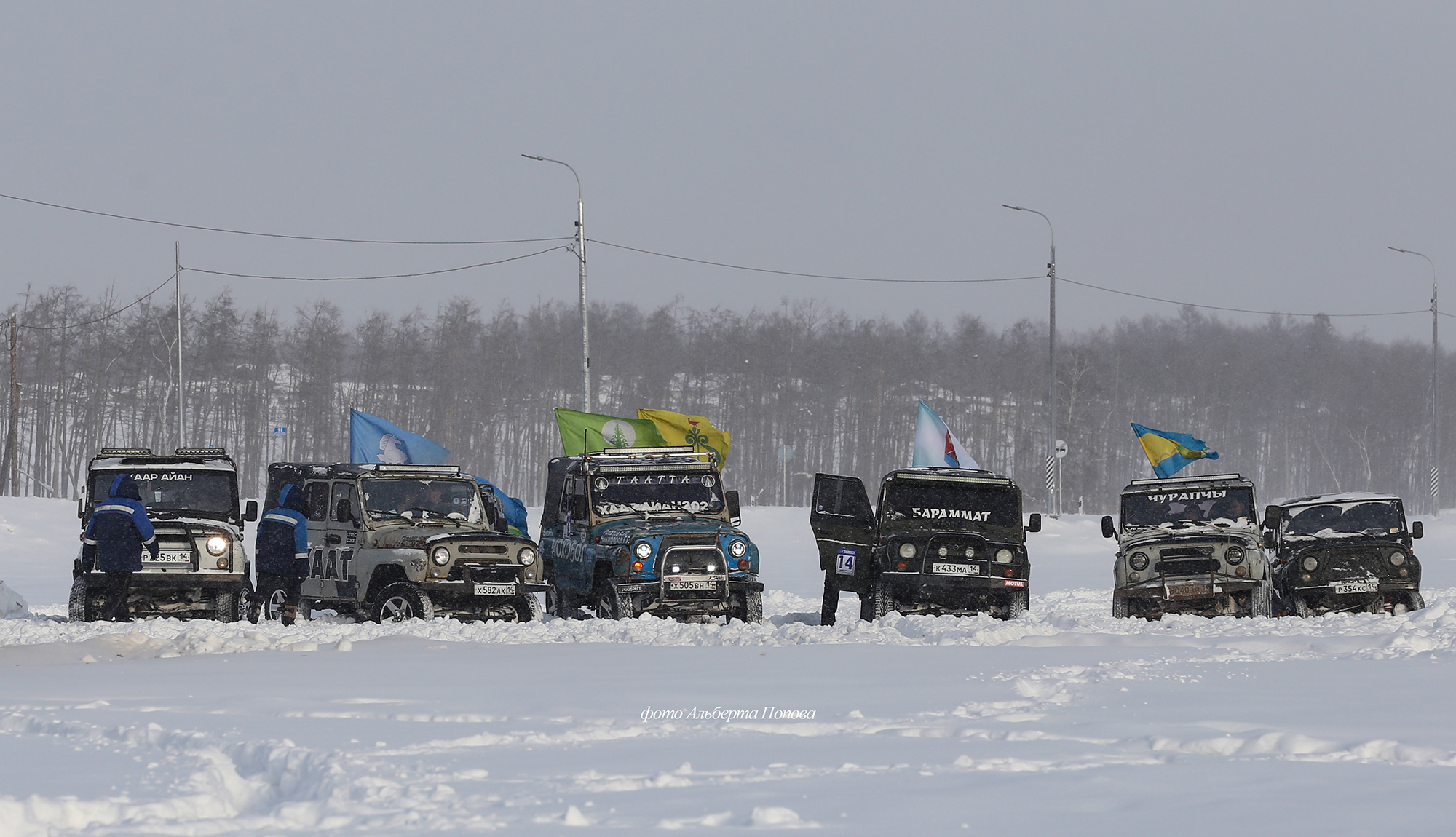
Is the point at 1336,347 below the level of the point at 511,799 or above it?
above

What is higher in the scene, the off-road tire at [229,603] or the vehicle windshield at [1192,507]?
the vehicle windshield at [1192,507]

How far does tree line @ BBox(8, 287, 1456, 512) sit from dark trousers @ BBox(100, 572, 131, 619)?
57.5 m

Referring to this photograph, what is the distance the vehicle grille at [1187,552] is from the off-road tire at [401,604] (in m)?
8.68

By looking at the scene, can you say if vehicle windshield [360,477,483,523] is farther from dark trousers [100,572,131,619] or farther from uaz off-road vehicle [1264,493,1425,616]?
uaz off-road vehicle [1264,493,1425,616]

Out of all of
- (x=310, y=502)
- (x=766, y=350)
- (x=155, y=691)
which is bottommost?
(x=155, y=691)

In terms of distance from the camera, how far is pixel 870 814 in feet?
19.8

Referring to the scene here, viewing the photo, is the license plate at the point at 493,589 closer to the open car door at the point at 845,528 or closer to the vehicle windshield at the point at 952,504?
the open car door at the point at 845,528

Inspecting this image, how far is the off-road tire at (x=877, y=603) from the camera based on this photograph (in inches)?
673

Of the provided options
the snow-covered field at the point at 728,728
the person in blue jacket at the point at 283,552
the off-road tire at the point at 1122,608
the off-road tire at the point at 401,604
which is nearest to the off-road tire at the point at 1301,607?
the snow-covered field at the point at 728,728

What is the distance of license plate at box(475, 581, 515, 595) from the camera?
15.4 m

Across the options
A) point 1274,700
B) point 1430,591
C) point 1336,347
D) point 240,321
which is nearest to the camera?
point 1274,700

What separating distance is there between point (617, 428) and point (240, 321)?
2665 inches

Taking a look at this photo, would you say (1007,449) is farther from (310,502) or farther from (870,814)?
(870,814)

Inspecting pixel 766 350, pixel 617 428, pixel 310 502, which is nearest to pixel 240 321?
pixel 766 350
